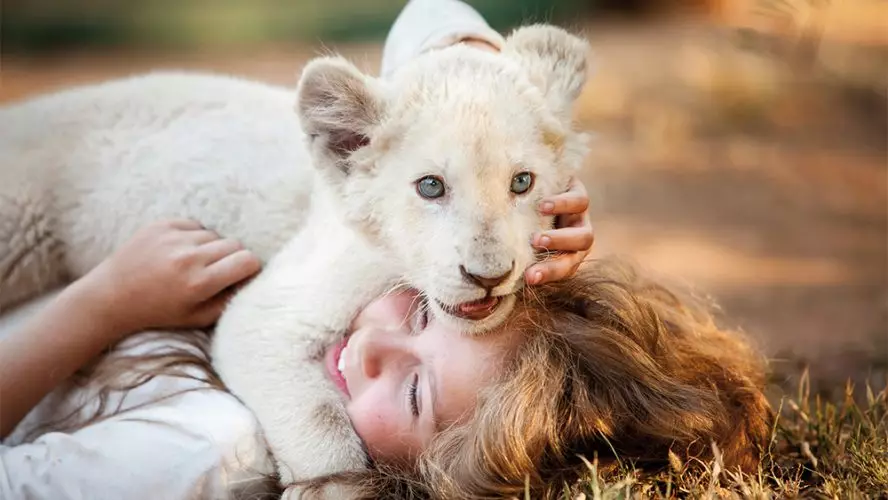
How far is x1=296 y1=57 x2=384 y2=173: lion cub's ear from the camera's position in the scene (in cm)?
217

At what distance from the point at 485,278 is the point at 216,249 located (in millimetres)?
942

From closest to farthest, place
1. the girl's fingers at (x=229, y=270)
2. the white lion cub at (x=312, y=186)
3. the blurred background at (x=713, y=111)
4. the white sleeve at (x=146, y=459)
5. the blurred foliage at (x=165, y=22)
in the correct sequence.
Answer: the white lion cub at (x=312, y=186)
the white sleeve at (x=146, y=459)
the girl's fingers at (x=229, y=270)
the blurred background at (x=713, y=111)
the blurred foliage at (x=165, y=22)

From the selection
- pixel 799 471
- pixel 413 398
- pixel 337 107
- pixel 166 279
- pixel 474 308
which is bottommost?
pixel 799 471

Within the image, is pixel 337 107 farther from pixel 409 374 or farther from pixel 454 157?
pixel 409 374

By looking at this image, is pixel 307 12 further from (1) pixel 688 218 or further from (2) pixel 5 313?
(2) pixel 5 313

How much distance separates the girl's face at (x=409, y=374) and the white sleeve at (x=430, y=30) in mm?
715

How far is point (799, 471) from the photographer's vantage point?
2416 mm

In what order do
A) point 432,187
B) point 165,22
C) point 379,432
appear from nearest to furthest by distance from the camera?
point 432,187
point 379,432
point 165,22

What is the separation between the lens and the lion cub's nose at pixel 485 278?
6.43ft

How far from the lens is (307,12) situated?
8.39 m

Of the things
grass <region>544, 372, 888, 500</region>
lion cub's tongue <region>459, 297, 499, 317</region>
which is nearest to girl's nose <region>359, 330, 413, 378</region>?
lion cub's tongue <region>459, 297, 499, 317</region>

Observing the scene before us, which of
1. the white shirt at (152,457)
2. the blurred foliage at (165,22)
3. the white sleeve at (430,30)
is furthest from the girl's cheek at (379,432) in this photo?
the blurred foliage at (165,22)

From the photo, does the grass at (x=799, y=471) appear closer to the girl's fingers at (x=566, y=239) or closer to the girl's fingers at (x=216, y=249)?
the girl's fingers at (x=566, y=239)

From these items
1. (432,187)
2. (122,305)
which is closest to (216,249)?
(122,305)
